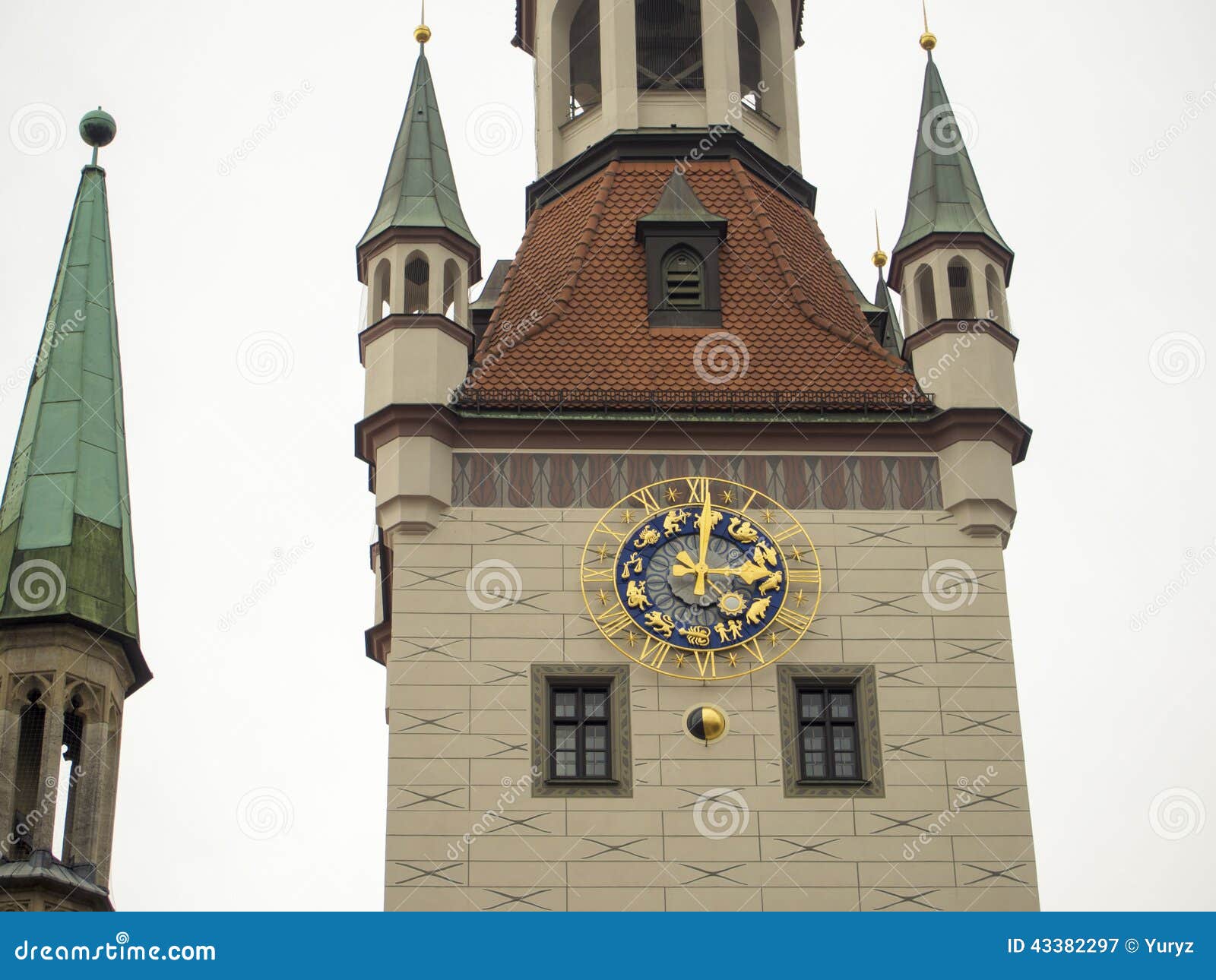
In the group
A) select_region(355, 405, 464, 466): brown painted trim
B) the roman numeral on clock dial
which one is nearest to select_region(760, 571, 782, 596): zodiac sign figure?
the roman numeral on clock dial

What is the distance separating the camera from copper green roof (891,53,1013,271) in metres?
34.2

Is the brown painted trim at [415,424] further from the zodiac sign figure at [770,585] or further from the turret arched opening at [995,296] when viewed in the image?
the turret arched opening at [995,296]

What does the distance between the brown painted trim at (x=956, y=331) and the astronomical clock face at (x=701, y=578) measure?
9.44ft

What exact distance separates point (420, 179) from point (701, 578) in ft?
20.6

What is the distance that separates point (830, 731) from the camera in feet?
99.6

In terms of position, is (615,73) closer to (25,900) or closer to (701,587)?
(701,587)

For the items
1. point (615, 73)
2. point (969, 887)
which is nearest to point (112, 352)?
point (615, 73)

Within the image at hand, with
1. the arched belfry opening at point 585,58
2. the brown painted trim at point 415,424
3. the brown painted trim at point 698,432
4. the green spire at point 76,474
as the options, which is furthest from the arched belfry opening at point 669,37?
the brown painted trim at point 415,424

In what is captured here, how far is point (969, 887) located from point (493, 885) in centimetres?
457

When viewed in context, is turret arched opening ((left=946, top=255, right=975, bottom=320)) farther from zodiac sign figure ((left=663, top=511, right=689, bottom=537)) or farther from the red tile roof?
zodiac sign figure ((left=663, top=511, right=689, bottom=537))

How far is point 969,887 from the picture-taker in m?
29.1

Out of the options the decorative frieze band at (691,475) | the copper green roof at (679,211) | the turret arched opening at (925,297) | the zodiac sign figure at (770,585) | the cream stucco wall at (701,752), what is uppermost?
the copper green roof at (679,211)

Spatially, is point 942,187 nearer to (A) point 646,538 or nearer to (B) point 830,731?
(A) point 646,538

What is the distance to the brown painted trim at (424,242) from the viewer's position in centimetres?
3362
